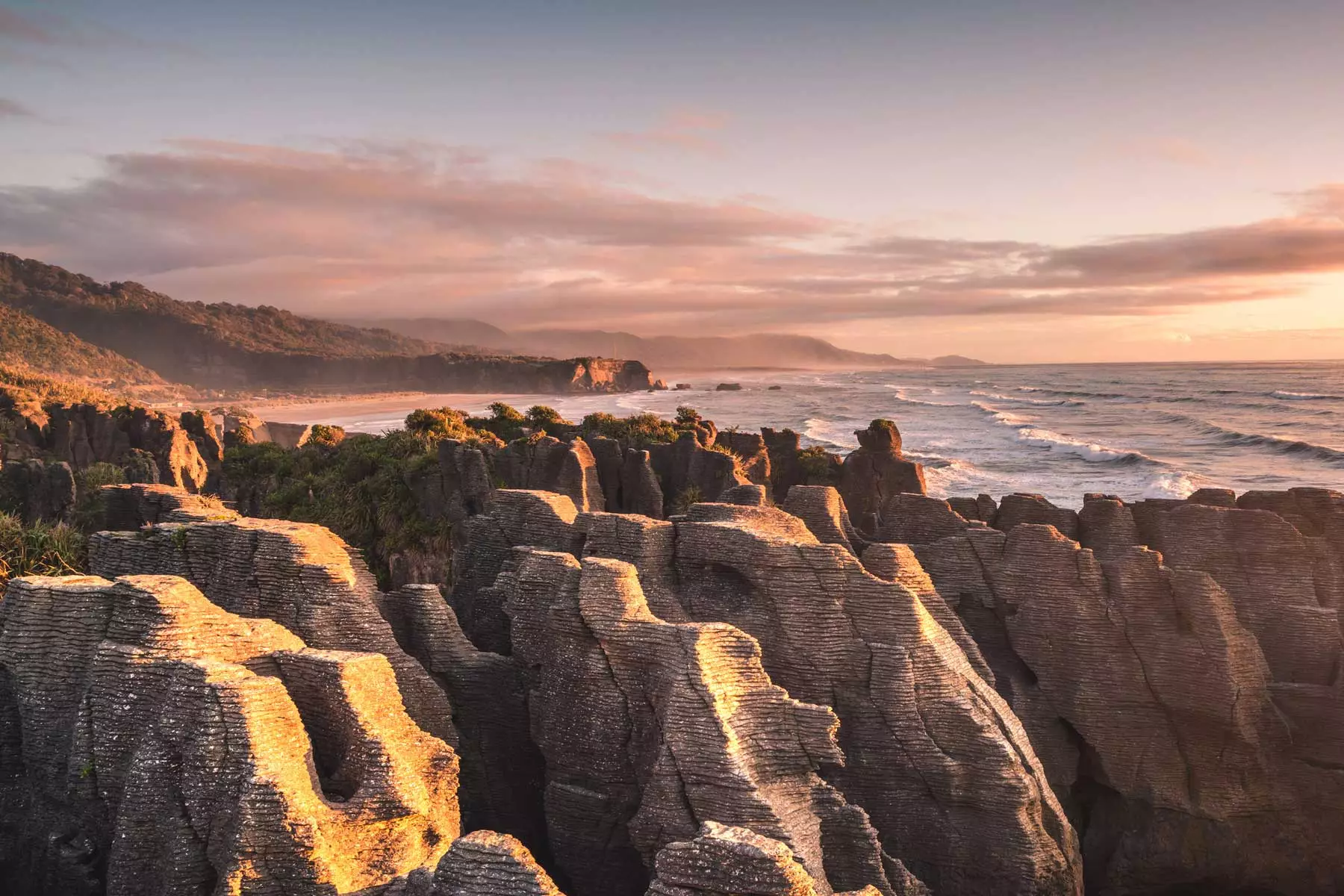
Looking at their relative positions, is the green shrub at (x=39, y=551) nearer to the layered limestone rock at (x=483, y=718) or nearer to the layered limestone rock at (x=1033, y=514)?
the layered limestone rock at (x=483, y=718)

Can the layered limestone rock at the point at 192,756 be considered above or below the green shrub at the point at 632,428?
below

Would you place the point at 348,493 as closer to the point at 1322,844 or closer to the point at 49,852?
the point at 49,852

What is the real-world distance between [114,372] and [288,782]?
20374cm

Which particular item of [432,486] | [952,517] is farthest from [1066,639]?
[432,486]

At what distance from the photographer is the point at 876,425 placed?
1638 inches

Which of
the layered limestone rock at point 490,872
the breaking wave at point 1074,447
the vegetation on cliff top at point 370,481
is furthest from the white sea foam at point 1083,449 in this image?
the layered limestone rock at point 490,872

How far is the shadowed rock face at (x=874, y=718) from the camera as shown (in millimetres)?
14102

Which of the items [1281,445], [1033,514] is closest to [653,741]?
[1033,514]

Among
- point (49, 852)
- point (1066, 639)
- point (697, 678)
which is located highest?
point (697, 678)

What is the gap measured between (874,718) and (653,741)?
13.1ft

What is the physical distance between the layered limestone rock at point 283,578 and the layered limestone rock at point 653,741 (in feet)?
6.82

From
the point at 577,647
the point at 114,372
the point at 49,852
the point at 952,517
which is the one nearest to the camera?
the point at 49,852

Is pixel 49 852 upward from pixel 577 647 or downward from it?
downward

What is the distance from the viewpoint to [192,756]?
1062 centimetres
